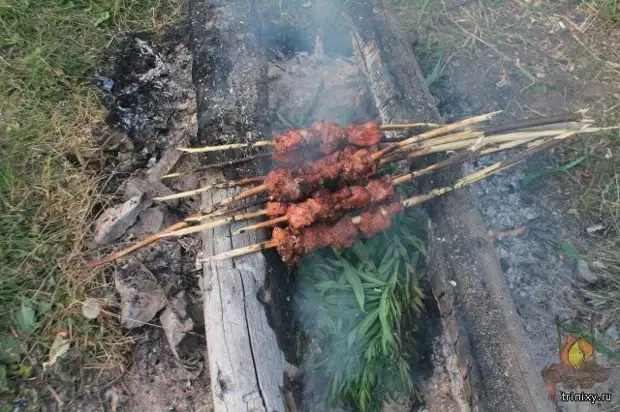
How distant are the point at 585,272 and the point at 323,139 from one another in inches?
94.9

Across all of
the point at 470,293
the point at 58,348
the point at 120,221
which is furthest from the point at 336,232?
the point at 58,348

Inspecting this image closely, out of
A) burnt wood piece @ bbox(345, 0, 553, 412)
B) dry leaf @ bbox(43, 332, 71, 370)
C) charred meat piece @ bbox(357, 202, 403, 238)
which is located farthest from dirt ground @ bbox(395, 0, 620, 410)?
dry leaf @ bbox(43, 332, 71, 370)

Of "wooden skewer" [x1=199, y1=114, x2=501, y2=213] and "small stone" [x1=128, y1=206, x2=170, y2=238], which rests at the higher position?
"wooden skewer" [x1=199, y1=114, x2=501, y2=213]

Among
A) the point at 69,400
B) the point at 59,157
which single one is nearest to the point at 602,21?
the point at 59,157

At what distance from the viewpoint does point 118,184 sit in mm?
4250

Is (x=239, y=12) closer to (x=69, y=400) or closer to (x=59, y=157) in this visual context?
(x=59, y=157)

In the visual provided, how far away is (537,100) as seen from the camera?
16.2 ft

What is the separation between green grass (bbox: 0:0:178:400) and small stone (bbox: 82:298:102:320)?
57mm

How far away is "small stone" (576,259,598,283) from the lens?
3.95 meters

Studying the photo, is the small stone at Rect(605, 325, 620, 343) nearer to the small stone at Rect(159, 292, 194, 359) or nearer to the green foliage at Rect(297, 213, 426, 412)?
the green foliage at Rect(297, 213, 426, 412)

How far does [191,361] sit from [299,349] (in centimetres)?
77

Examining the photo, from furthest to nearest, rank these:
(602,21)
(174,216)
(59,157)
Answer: (602,21) → (59,157) → (174,216)

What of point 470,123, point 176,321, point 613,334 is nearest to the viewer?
point 470,123

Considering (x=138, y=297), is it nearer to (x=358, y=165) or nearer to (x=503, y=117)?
(x=358, y=165)
